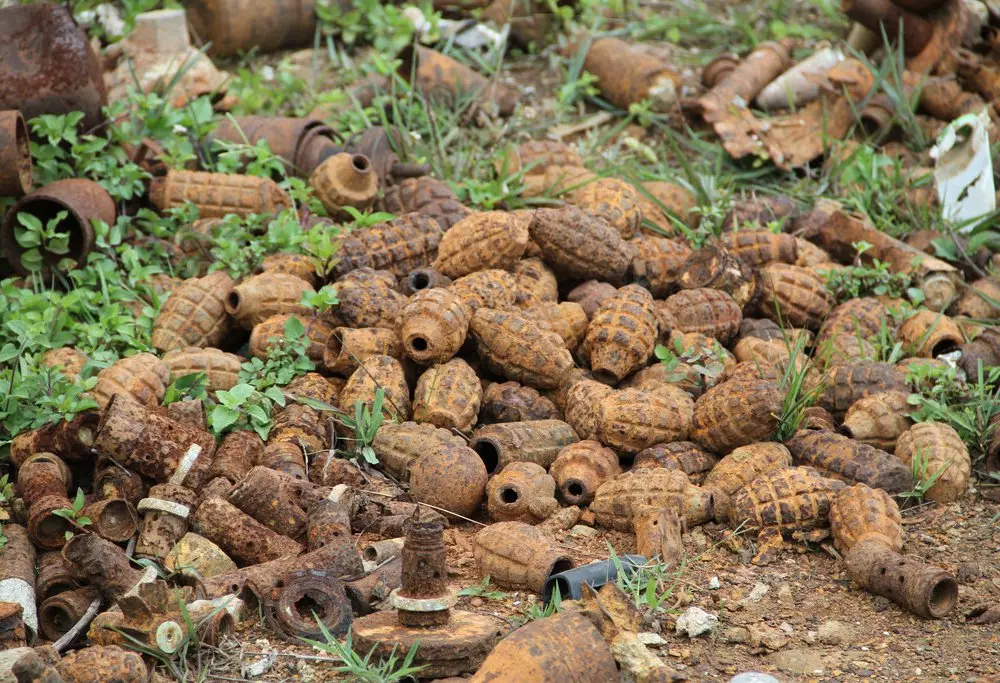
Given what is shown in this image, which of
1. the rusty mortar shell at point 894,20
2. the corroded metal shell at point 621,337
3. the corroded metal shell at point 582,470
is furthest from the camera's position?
the rusty mortar shell at point 894,20

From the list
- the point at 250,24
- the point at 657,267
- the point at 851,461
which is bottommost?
the point at 851,461

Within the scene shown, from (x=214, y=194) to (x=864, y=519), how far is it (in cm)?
368

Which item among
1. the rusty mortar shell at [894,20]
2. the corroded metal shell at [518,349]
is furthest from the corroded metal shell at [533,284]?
the rusty mortar shell at [894,20]

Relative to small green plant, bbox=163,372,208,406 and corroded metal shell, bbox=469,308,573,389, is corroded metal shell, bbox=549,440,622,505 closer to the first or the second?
corroded metal shell, bbox=469,308,573,389

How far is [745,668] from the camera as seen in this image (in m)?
3.50

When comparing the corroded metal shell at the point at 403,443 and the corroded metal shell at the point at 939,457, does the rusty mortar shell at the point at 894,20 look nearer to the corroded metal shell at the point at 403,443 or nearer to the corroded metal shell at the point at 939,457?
the corroded metal shell at the point at 939,457

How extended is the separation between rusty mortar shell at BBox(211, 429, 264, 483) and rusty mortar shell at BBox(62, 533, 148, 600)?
23.9 inches

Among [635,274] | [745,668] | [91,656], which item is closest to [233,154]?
[635,274]

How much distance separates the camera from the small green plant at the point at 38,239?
5.41m

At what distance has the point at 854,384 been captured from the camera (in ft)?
16.7

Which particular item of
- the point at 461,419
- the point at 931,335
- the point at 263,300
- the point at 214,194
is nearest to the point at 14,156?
the point at 214,194

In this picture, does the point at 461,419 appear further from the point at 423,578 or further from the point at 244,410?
the point at 423,578

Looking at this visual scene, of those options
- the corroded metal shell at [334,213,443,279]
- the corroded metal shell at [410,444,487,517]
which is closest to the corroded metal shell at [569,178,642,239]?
the corroded metal shell at [334,213,443,279]

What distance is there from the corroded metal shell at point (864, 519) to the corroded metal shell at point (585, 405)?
1.03 metres
